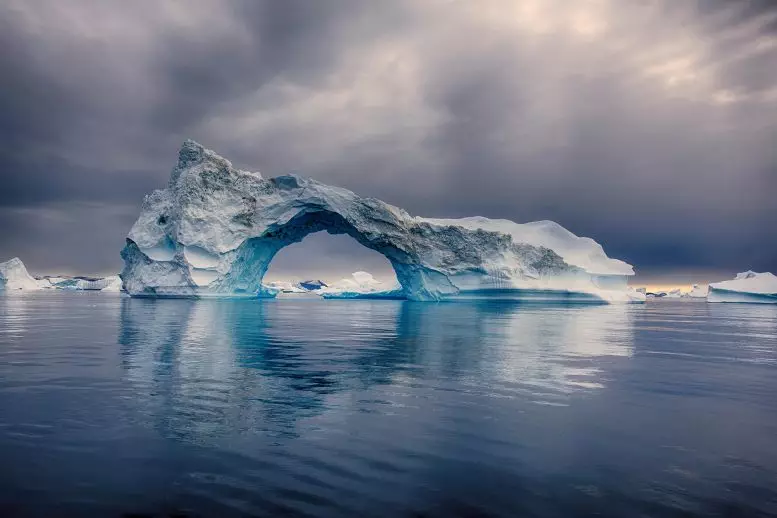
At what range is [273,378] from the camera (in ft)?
24.4

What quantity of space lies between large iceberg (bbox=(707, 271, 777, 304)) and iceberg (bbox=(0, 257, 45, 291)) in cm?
9839

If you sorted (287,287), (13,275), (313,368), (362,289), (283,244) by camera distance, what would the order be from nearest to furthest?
1. (313,368)
2. (283,244)
3. (362,289)
4. (13,275)
5. (287,287)

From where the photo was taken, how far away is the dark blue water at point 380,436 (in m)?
3.35

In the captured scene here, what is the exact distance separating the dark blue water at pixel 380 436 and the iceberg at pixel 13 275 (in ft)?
288

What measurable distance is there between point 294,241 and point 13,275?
218 ft

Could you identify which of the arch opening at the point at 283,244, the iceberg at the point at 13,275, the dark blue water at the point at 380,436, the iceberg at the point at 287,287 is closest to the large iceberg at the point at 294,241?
the arch opening at the point at 283,244

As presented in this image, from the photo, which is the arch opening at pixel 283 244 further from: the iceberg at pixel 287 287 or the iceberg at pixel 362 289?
the iceberg at pixel 287 287

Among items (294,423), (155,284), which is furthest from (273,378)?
(155,284)

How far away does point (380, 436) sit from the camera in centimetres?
475

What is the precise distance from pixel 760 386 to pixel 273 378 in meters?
7.50

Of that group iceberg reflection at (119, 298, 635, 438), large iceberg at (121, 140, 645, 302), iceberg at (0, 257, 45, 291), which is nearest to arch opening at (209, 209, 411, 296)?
large iceberg at (121, 140, 645, 302)

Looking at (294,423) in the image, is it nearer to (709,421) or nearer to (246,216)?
(709,421)

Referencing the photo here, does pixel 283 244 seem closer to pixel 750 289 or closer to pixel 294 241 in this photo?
pixel 294 241

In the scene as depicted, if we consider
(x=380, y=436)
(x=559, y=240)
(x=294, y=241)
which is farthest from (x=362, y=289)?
(x=380, y=436)
